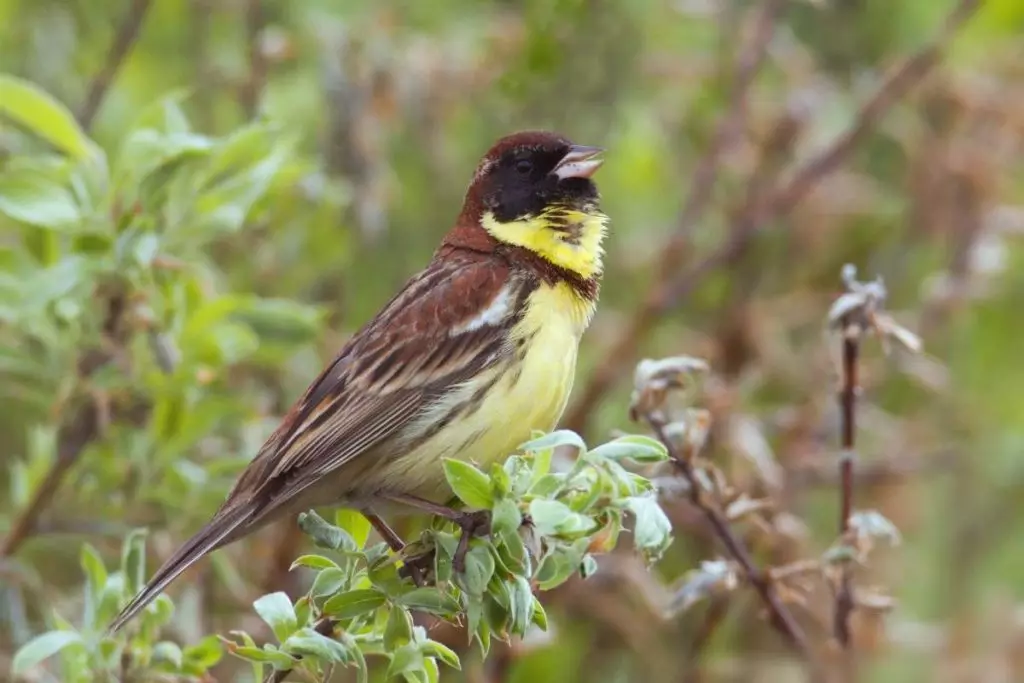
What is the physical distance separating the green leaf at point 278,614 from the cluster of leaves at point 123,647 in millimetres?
427

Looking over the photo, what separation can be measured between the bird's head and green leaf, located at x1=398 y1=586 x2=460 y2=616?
1.30 metres

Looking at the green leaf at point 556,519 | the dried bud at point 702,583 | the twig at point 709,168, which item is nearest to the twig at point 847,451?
the dried bud at point 702,583

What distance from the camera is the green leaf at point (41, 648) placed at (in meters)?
2.75

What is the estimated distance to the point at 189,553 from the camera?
118 inches

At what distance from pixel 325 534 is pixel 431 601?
237 millimetres

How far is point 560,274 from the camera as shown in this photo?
3.57 m

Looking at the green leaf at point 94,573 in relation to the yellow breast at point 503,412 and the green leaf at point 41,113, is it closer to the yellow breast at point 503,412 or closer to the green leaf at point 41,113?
the yellow breast at point 503,412

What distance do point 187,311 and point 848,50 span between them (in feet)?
9.91

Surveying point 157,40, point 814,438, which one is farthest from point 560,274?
point 157,40

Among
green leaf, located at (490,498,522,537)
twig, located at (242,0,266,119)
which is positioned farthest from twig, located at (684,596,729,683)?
twig, located at (242,0,266,119)

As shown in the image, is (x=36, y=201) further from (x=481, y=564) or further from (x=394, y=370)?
(x=481, y=564)

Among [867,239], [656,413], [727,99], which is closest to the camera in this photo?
[656,413]

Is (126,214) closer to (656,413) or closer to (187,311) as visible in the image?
(187,311)

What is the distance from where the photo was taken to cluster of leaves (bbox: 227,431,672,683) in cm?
229
